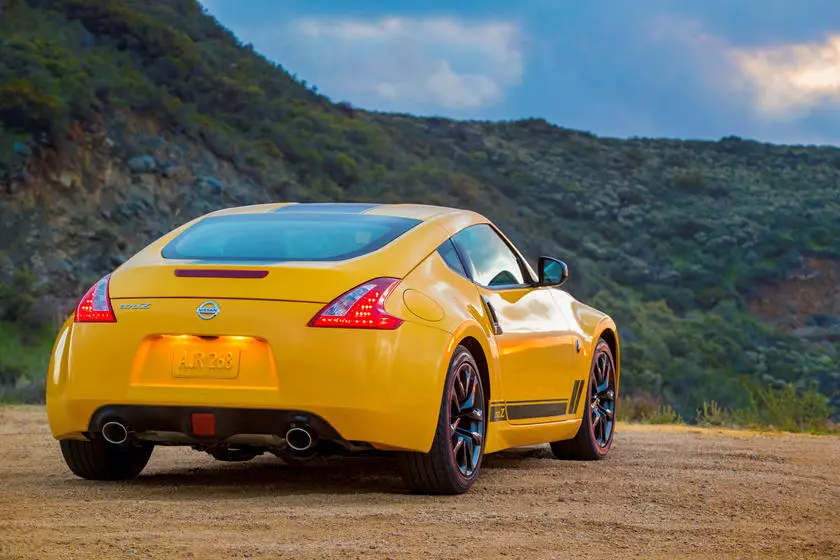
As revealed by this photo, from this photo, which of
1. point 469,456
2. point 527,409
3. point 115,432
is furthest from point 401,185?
point 115,432

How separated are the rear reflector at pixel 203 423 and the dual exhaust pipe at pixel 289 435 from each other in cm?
37

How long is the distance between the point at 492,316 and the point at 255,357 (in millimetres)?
1651

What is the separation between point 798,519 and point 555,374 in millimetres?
2299

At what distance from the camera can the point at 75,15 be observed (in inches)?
1451

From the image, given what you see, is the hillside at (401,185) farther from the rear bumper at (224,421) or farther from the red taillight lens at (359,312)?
the rear bumper at (224,421)

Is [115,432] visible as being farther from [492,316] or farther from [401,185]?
[401,185]

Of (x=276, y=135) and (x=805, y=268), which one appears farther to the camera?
(x=805, y=268)

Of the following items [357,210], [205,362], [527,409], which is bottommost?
[527,409]

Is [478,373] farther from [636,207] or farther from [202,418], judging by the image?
[636,207]

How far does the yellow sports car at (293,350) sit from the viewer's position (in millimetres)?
6895

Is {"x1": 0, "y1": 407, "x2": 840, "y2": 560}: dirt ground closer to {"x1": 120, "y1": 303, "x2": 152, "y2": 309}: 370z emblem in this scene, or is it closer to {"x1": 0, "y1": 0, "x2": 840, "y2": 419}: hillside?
{"x1": 120, "y1": 303, "x2": 152, "y2": 309}: 370z emblem

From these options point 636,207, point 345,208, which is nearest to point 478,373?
point 345,208

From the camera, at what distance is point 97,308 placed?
7.31 meters

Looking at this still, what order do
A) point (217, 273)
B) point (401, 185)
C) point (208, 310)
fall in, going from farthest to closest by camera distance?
point (401, 185) < point (217, 273) < point (208, 310)
